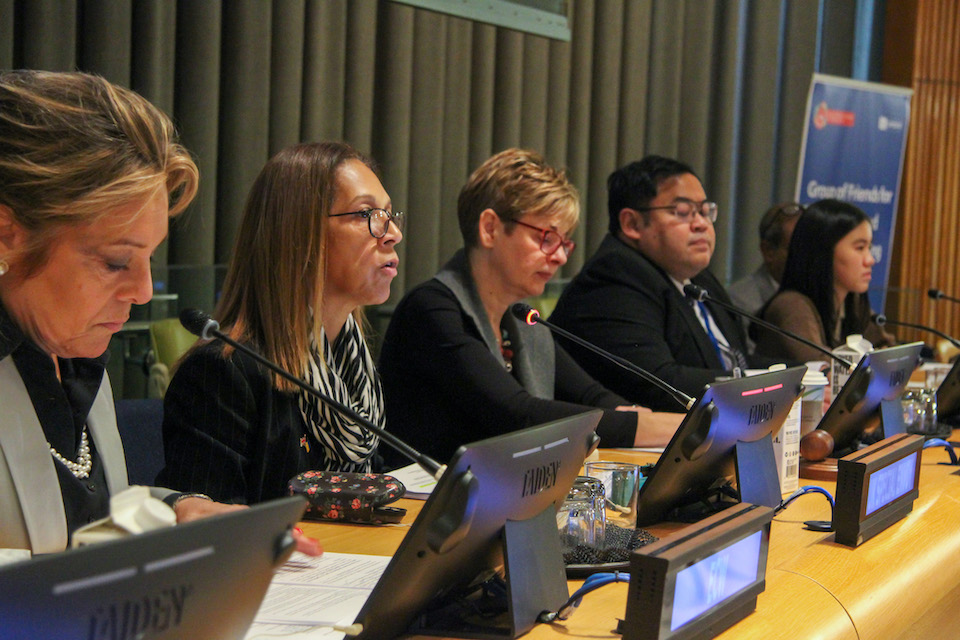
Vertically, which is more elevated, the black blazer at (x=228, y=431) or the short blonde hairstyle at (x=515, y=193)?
the short blonde hairstyle at (x=515, y=193)

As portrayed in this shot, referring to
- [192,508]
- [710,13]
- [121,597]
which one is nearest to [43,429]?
[192,508]

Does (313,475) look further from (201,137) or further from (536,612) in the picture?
(201,137)

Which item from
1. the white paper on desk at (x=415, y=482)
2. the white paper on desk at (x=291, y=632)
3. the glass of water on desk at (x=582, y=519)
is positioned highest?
the glass of water on desk at (x=582, y=519)

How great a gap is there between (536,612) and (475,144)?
3423 mm

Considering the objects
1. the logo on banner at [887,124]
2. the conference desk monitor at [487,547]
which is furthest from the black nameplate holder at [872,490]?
the logo on banner at [887,124]

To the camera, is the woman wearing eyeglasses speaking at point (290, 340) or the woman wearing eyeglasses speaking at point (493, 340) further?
the woman wearing eyeglasses speaking at point (493, 340)

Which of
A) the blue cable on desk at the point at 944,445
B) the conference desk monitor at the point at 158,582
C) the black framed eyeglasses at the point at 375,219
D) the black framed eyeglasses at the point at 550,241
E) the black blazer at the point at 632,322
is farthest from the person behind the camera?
the black blazer at the point at 632,322

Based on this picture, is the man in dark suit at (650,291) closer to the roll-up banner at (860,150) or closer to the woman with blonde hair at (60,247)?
the woman with blonde hair at (60,247)

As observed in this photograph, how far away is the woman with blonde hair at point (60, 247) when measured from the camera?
1.19m

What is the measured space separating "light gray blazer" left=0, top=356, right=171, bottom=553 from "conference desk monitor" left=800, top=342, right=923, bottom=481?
4.61 feet

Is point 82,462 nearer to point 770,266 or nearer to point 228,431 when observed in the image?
point 228,431

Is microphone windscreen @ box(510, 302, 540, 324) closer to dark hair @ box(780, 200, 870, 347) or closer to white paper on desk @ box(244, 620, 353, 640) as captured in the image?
white paper on desk @ box(244, 620, 353, 640)

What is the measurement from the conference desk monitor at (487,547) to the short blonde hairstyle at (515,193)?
1.36 meters

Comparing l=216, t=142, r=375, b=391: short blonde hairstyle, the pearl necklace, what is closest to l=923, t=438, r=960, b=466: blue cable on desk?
l=216, t=142, r=375, b=391: short blonde hairstyle
